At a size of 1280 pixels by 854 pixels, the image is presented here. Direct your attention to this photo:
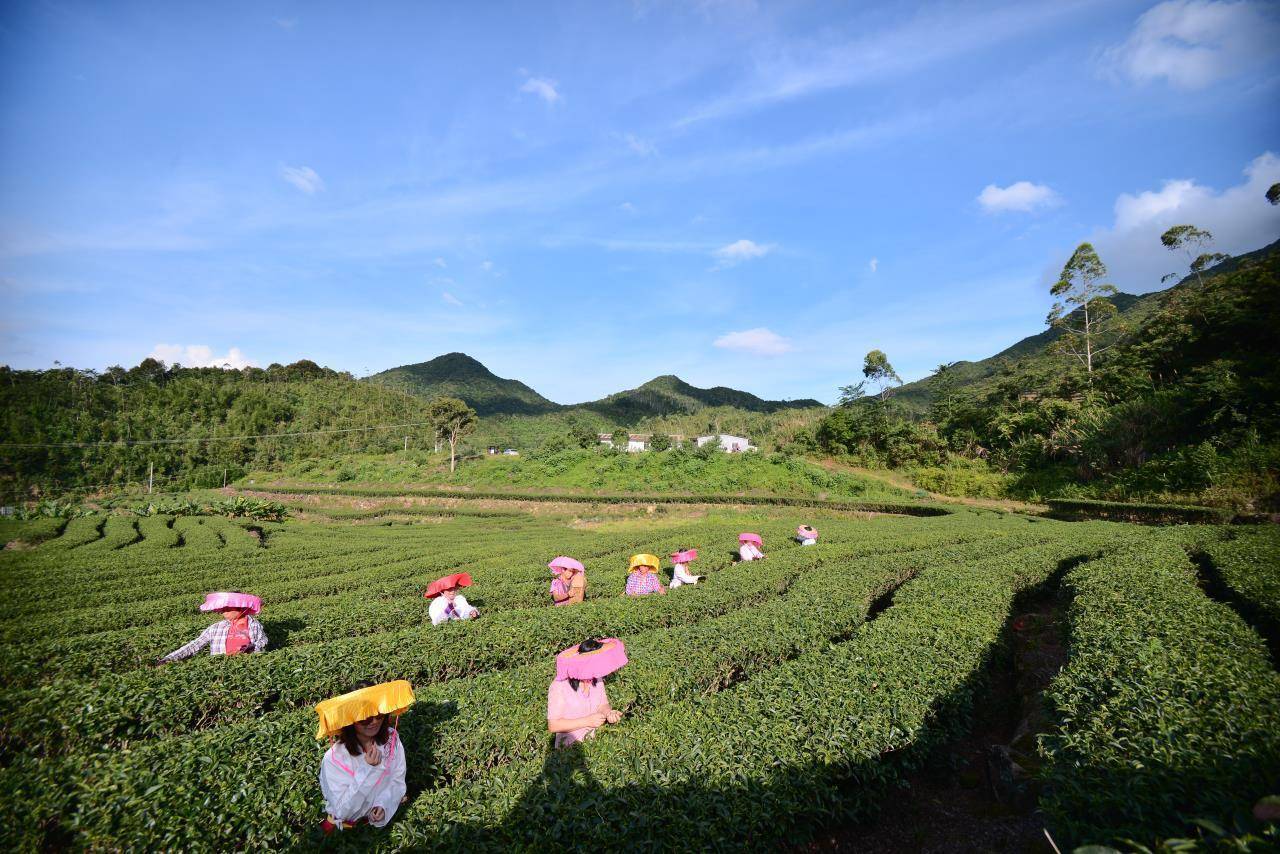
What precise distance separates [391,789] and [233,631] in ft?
17.5

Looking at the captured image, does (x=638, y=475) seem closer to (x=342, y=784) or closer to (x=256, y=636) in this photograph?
(x=256, y=636)

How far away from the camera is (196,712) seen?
591cm

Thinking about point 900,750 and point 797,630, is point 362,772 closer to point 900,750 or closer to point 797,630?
point 900,750

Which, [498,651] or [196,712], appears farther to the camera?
[498,651]

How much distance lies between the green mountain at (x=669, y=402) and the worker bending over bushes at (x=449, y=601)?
101733 millimetres

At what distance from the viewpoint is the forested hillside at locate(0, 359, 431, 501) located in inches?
2393

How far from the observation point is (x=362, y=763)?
12.7ft

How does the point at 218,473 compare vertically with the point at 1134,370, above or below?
below

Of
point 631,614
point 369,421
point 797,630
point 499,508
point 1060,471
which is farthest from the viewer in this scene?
point 369,421

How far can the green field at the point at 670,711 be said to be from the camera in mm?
Result: 3600

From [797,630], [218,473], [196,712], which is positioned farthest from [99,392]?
[797,630]

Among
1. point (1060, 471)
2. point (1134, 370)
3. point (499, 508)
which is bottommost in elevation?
point (499, 508)

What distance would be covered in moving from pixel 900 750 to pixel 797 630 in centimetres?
246

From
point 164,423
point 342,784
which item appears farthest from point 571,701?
point 164,423
